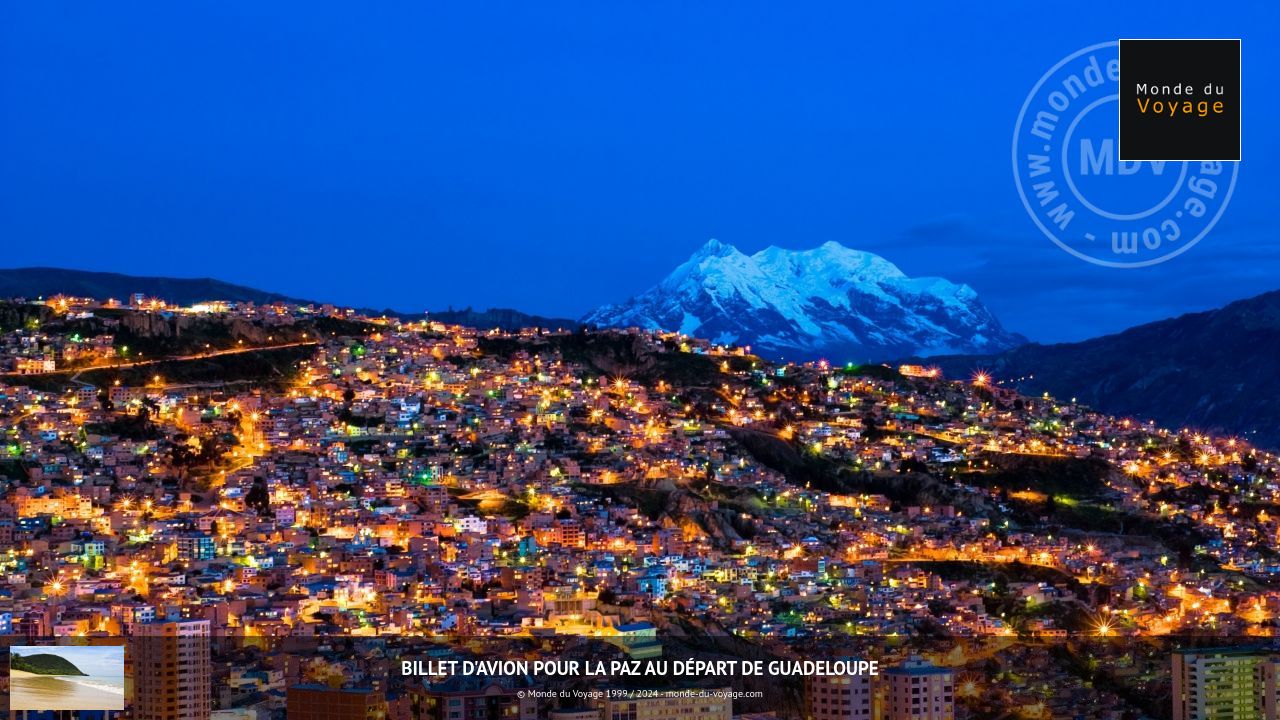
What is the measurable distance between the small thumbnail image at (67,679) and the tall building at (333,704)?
2270 millimetres

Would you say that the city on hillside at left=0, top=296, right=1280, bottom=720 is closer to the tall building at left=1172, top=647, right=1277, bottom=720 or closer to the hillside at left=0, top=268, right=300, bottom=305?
the tall building at left=1172, top=647, right=1277, bottom=720

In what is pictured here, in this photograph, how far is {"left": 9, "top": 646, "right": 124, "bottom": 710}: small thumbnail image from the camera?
77.9ft

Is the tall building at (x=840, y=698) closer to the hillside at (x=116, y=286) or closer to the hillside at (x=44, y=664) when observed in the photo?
the hillside at (x=44, y=664)

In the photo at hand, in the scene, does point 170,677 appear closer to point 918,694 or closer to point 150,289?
point 918,694

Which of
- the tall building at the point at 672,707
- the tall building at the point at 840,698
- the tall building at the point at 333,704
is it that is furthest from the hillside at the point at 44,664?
the tall building at the point at 840,698

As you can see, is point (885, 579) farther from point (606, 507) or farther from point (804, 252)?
point (804, 252)

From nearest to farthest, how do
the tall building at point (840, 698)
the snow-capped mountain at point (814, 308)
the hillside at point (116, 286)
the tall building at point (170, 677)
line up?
the tall building at point (170, 677) → the tall building at point (840, 698) → the hillside at point (116, 286) → the snow-capped mountain at point (814, 308)

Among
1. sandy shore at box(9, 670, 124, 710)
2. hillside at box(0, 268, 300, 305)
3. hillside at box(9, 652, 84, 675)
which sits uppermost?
hillside at box(0, 268, 300, 305)

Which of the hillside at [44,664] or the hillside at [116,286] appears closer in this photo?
the hillside at [44,664]

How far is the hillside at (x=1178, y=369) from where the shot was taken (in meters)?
101

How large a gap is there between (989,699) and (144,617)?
1356cm

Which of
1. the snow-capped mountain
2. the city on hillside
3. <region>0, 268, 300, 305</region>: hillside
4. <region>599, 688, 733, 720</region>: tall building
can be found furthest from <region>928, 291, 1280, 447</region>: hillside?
<region>599, 688, 733, 720</region>: tall building

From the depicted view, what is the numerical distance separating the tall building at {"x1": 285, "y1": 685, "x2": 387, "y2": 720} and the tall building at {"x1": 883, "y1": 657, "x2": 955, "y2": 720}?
22.0ft

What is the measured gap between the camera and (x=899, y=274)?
573 feet
